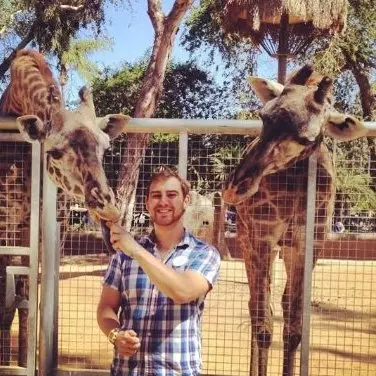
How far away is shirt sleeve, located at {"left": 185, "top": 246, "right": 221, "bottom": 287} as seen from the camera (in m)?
2.85

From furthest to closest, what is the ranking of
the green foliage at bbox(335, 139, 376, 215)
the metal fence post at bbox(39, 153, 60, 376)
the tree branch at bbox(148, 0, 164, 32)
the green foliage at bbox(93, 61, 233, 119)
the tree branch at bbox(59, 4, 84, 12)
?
the green foliage at bbox(93, 61, 233, 119) < the tree branch at bbox(59, 4, 84, 12) < the tree branch at bbox(148, 0, 164, 32) < the green foliage at bbox(335, 139, 376, 215) < the metal fence post at bbox(39, 153, 60, 376)

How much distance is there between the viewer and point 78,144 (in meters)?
4.13

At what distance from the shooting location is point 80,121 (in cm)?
425

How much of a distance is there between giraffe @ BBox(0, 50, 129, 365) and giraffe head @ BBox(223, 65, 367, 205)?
86 cm

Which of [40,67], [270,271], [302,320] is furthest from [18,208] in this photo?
[302,320]

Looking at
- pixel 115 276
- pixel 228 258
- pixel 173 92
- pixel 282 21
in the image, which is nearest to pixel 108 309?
pixel 115 276

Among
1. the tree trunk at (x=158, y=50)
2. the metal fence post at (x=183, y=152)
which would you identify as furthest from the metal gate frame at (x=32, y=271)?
the tree trunk at (x=158, y=50)

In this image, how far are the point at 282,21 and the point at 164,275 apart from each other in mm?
12716

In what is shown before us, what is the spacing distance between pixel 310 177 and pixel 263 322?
3.82 feet

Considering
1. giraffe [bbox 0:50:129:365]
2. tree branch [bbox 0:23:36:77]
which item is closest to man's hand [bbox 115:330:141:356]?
giraffe [bbox 0:50:129:365]

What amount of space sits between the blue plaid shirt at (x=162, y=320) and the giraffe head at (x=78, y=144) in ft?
3.38

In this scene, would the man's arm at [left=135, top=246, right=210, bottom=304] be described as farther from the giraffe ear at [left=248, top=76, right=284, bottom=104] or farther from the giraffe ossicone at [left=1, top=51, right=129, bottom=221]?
the giraffe ear at [left=248, top=76, right=284, bottom=104]

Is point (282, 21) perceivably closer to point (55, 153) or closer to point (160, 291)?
point (55, 153)

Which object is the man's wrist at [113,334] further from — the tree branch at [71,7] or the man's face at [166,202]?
the tree branch at [71,7]
